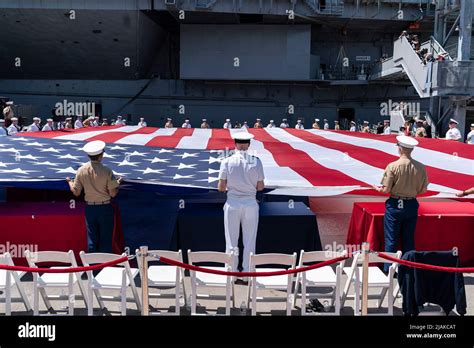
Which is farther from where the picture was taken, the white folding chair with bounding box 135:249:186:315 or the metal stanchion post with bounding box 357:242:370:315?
the white folding chair with bounding box 135:249:186:315

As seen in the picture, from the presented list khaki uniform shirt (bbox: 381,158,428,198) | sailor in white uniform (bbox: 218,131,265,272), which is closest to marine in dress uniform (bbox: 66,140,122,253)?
sailor in white uniform (bbox: 218,131,265,272)

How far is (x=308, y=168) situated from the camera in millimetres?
6176

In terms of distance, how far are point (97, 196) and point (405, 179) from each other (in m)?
3.10

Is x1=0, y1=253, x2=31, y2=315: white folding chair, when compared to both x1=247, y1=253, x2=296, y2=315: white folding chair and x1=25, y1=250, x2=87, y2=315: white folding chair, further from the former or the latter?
x1=247, y1=253, x2=296, y2=315: white folding chair

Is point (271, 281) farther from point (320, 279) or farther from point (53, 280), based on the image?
point (53, 280)

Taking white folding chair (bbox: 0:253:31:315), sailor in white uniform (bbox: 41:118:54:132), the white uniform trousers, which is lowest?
white folding chair (bbox: 0:253:31:315)

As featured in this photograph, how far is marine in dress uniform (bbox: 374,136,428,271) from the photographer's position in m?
4.41

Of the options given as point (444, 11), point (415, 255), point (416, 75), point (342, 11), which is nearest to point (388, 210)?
point (415, 255)

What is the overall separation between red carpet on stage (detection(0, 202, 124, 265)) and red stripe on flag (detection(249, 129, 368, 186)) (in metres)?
2.42

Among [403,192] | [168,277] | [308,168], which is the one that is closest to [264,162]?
[308,168]

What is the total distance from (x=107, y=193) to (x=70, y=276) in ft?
3.58

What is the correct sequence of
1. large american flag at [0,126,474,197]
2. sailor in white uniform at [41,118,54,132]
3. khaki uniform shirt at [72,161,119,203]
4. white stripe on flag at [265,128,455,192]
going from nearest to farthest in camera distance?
khaki uniform shirt at [72,161,119,203]
large american flag at [0,126,474,197]
white stripe on flag at [265,128,455,192]
sailor in white uniform at [41,118,54,132]

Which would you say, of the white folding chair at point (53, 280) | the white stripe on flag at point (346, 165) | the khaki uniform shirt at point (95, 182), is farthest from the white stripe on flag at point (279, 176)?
the white folding chair at point (53, 280)

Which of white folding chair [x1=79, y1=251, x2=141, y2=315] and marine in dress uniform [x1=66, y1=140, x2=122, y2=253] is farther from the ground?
marine in dress uniform [x1=66, y1=140, x2=122, y2=253]
